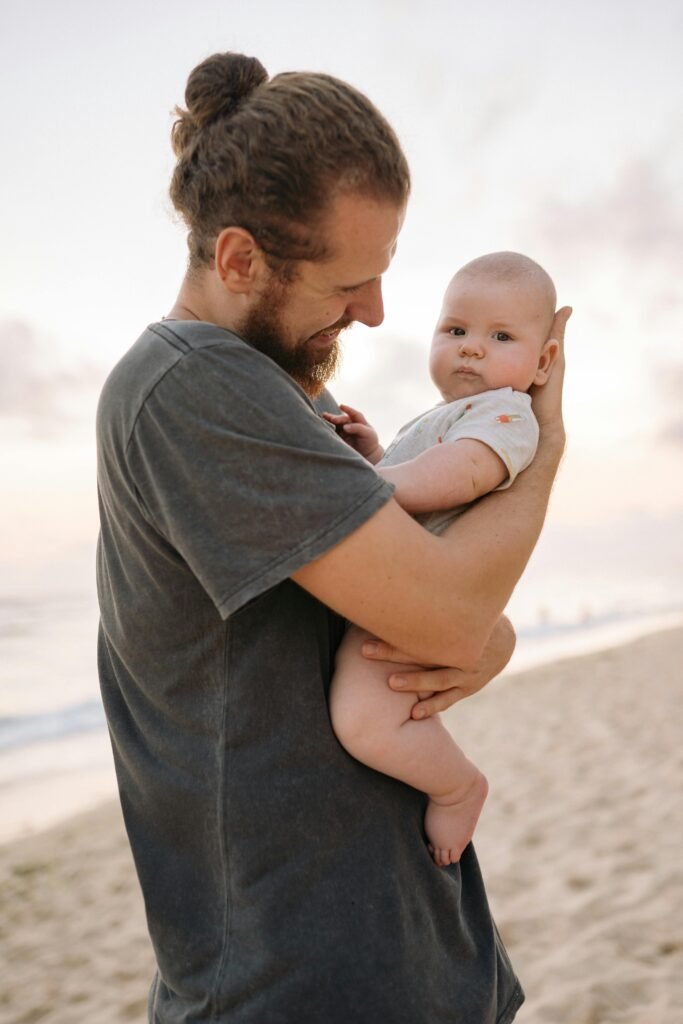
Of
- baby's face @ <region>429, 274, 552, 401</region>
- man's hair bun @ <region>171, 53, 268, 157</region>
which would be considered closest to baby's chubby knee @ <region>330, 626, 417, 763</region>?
baby's face @ <region>429, 274, 552, 401</region>

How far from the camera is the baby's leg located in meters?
1.55

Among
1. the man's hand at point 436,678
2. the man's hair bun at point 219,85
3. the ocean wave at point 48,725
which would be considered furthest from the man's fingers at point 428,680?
the ocean wave at point 48,725

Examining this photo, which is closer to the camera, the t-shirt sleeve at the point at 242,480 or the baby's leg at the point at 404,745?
the t-shirt sleeve at the point at 242,480

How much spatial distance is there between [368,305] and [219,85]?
441mm

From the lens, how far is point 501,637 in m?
1.87

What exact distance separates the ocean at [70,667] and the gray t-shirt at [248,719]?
19.4 ft

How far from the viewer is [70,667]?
13383 millimetres

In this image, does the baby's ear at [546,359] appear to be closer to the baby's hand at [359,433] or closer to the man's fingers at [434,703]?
the baby's hand at [359,433]

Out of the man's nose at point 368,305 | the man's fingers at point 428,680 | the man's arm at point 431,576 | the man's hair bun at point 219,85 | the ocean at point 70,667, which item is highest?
the man's hair bun at point 219,85

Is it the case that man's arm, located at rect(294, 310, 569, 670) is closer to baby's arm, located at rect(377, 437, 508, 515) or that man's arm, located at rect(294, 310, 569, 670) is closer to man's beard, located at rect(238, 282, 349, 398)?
baby's arm, located at rect(377, 437, 508, 515)

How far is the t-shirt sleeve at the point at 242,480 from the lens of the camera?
138cm

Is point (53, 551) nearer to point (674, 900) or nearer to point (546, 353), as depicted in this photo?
point (674, 900)

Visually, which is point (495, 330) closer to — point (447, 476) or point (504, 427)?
point (504, 427)

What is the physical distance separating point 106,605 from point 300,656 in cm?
39
